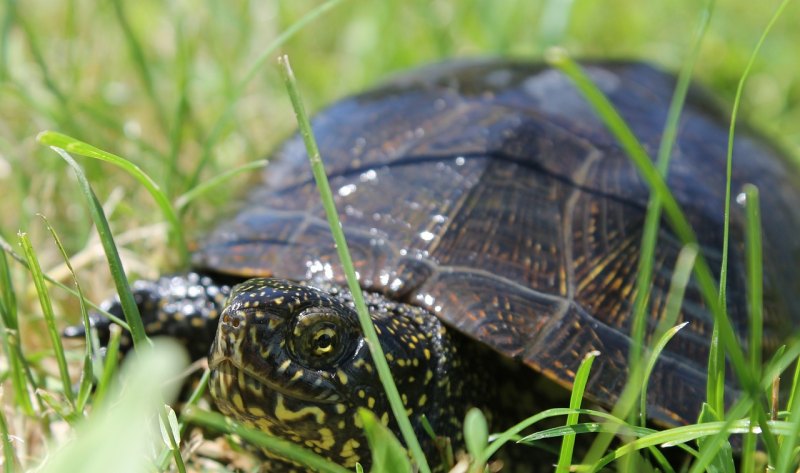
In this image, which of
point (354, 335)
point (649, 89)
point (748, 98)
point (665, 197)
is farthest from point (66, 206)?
point (748, 98)

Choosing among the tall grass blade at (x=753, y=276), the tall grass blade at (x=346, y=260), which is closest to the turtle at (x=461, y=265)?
the tall grass blade at (x=346, y=260)

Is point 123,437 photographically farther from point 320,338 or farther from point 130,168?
point 130,168

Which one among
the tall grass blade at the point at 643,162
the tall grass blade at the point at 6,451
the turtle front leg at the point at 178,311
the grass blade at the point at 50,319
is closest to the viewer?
the tall grass blade at the point at 643,162

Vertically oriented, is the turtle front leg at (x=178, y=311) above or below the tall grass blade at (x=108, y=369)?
below

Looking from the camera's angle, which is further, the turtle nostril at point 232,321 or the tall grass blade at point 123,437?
the turtle nostril at point 232,321

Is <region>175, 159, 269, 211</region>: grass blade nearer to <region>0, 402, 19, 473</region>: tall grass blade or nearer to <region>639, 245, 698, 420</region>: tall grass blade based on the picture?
<region>0, 402, 19, 473</region>: tall grass blade

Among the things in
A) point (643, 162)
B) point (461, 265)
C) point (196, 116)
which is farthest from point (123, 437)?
point (196, 116)

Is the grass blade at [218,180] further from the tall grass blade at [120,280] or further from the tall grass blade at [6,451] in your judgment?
the tall grass blade at [6,451]
